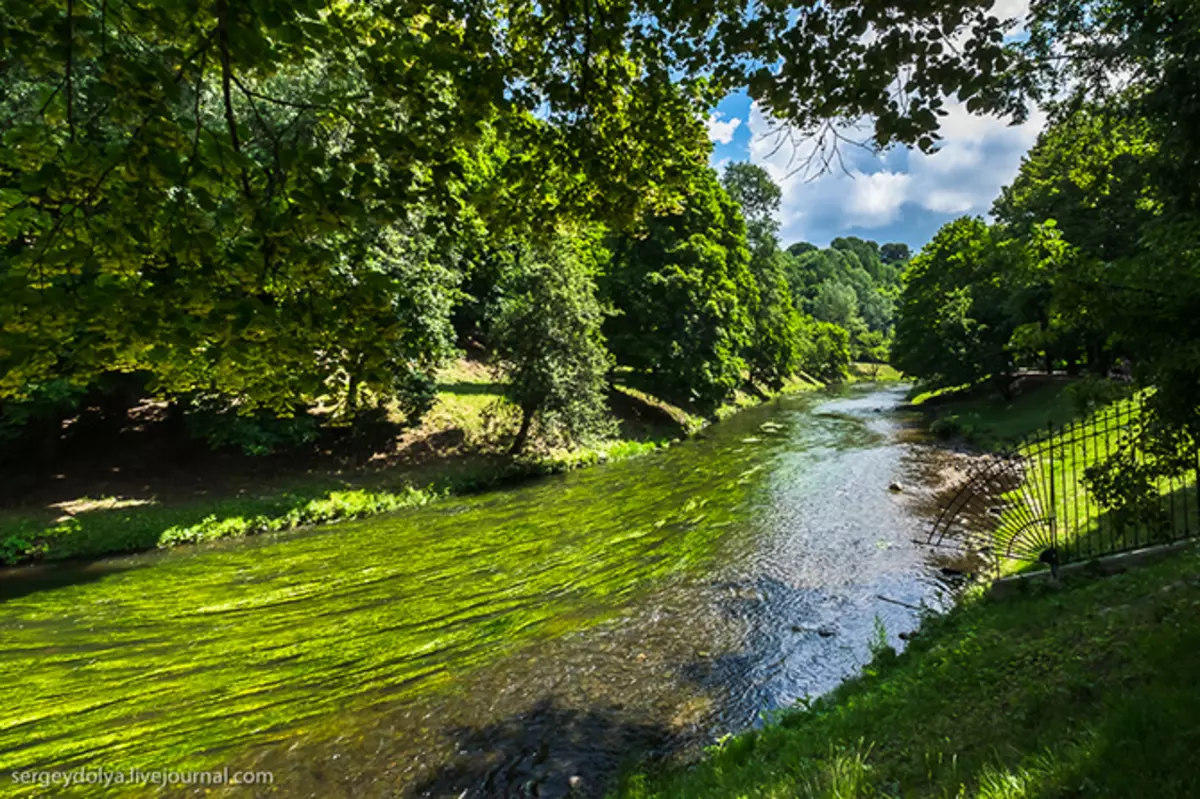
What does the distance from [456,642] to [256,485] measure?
13423 millimetres

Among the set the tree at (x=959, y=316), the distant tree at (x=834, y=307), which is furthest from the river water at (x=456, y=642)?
the distant tree at (x=834, y=307)

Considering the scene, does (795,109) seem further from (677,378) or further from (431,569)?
(677,378)

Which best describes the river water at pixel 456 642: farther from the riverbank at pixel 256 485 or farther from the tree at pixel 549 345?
the tree at pixel 549 345

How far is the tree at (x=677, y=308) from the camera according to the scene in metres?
33.0

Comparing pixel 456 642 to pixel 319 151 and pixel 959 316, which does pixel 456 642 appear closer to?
pixel 319 151

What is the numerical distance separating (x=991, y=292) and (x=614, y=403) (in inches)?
908

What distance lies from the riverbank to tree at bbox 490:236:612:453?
5.36 ft

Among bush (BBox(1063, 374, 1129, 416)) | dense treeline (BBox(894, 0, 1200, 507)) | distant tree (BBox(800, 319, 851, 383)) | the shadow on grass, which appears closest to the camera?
dense treeline (BBox(894, 0, 1200, 507))

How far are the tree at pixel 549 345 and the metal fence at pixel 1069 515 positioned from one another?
42.0 ft

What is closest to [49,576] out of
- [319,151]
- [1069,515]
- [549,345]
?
[319,151]

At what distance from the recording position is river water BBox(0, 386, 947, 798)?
6016mm

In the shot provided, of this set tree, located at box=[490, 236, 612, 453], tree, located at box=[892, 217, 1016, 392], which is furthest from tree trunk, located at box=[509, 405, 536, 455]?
tree, located at box=[892, 217, 1016, 392]

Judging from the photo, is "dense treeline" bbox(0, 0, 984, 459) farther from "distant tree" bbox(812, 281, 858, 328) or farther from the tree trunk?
"distant tree" bbox(812, 281, 858, 328)

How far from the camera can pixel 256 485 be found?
59.3ft
